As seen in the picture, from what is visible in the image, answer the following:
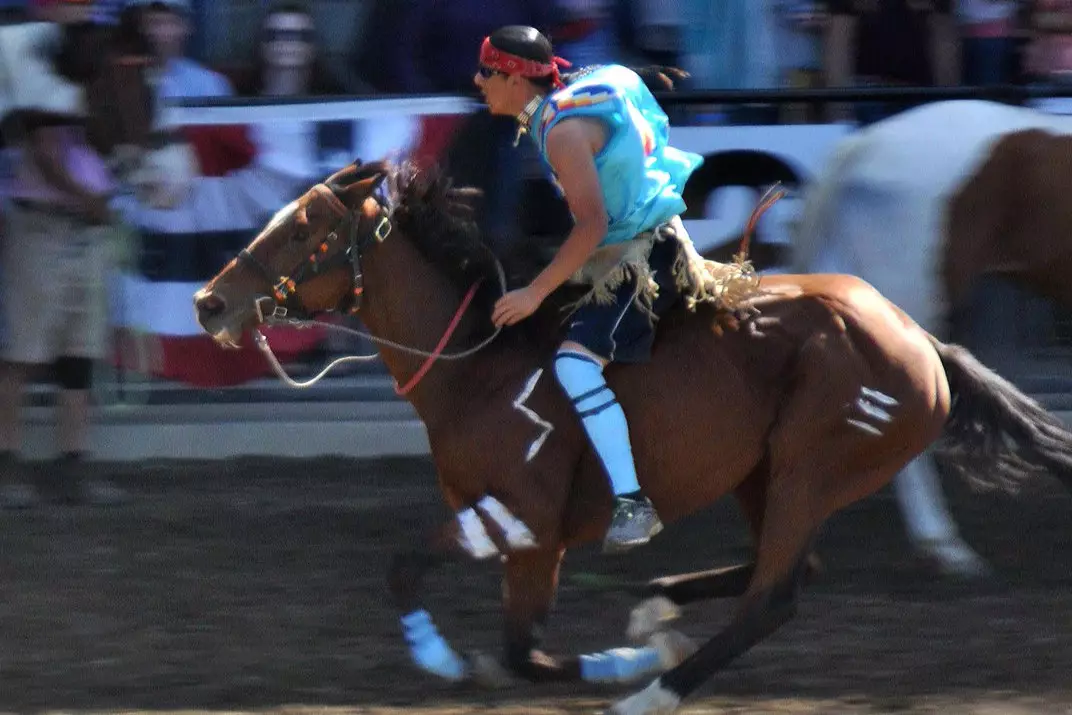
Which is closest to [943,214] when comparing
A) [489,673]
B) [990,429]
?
[990,429]

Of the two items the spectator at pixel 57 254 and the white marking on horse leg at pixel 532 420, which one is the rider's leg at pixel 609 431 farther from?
the spectator at pixel 57 254

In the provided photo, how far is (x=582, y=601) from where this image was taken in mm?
6043

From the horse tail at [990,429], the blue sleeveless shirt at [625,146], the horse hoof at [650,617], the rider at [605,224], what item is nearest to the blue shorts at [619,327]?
the rider at [605,224]

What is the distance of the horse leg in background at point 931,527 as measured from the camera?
20.6 ft

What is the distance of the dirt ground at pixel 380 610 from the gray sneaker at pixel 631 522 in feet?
1.81

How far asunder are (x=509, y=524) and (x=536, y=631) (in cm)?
35

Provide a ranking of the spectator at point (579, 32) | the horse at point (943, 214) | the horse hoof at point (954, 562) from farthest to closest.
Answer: the spectator at point (579, 32) → the horse at point (943, 214) → the horse hoof at point (954, 562)

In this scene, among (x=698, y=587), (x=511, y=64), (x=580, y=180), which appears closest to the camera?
(x=580, y=180)

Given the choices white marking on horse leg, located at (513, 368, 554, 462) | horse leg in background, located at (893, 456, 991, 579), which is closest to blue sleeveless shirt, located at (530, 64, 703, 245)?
white marking on horse leg, located at (513, 368, 554, 462)

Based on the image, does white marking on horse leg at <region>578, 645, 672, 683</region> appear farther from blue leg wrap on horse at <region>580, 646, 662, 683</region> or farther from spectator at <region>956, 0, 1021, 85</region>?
spectator at <region>956, 0, 1021, 85</region>

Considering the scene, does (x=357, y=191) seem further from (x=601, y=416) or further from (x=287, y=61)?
(x=287, y=61)

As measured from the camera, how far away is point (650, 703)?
4703 mm

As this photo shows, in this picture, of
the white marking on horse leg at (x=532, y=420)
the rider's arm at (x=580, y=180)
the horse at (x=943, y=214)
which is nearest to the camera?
the rider's arm at (x=580, y=180)

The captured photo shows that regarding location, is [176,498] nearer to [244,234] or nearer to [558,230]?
[244,234]
